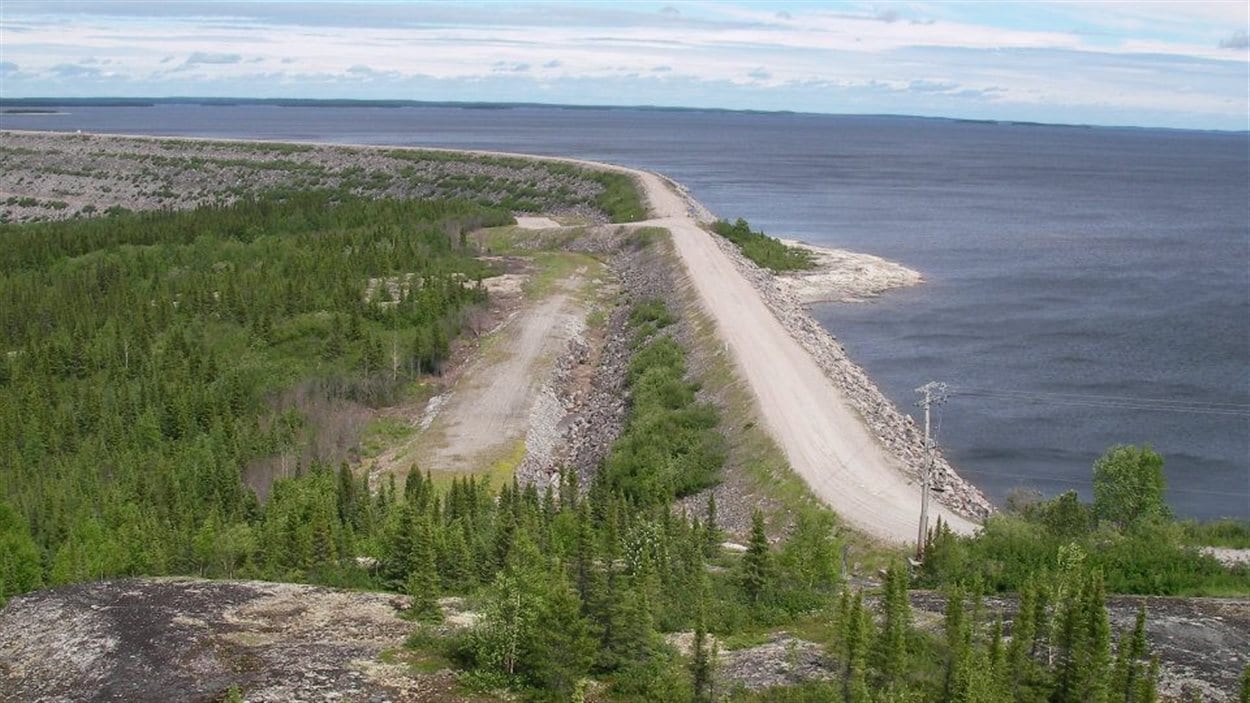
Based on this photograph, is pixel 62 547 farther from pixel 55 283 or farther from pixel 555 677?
pixel 55 283

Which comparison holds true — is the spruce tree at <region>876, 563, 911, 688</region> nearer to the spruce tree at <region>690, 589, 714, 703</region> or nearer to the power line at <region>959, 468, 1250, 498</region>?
the spruce tree at <region>690, 589, 714, 703</region>

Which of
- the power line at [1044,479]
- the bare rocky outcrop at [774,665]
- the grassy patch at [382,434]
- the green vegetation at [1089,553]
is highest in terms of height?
the green vegetation at [1089,553]

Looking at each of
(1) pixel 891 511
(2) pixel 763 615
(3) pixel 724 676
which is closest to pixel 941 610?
(2) pixel 763 615

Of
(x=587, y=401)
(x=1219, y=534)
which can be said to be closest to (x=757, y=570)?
(x=1219, y=534)

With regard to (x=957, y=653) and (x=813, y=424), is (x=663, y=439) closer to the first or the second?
(x=813, y=424)

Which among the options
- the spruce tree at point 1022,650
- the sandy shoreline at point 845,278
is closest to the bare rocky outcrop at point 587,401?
the sandy shoreline at point 845,278

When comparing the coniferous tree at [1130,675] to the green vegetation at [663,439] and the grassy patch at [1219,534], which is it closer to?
the grassy patch at [1219,534]
